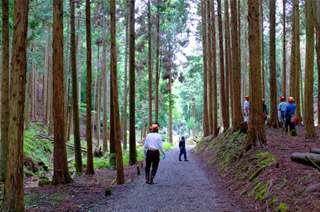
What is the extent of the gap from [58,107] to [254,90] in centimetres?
686

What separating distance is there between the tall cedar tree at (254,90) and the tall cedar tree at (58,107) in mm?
6398

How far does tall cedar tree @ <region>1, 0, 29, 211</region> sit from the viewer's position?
5.06 meters

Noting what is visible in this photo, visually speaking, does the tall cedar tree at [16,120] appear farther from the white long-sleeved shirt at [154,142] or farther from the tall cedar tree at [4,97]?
the tall cedar tree at [4,97]

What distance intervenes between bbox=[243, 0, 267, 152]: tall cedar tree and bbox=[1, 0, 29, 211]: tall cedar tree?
7.25 m

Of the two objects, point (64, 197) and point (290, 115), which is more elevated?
point (290, 115)

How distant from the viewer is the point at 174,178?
10203 mm

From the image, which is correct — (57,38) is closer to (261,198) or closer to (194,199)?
(194,199)

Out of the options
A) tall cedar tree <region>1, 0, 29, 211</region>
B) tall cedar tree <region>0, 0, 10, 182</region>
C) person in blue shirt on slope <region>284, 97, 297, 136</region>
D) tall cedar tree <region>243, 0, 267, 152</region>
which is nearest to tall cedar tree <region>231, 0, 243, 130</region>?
person in blue shirt on slope <region>284, 97, 297, 136</region>

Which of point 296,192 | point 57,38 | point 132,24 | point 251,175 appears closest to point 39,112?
point 132,24

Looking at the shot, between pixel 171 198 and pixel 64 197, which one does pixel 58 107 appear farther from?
pixel 171 198

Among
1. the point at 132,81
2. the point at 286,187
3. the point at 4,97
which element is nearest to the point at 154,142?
the point at 286,187

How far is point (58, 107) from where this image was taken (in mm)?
8750

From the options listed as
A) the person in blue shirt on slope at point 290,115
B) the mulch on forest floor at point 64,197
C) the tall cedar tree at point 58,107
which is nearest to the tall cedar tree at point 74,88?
the tall cedar tree at point 58,107

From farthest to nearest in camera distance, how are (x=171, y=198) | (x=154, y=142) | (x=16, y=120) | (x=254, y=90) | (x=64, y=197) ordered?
1. (x=254, y=90)
2. (x=154, y=142)
3. (x=64, y=197)
4. (x=171, y=198)
5. (x=16, y=120)
